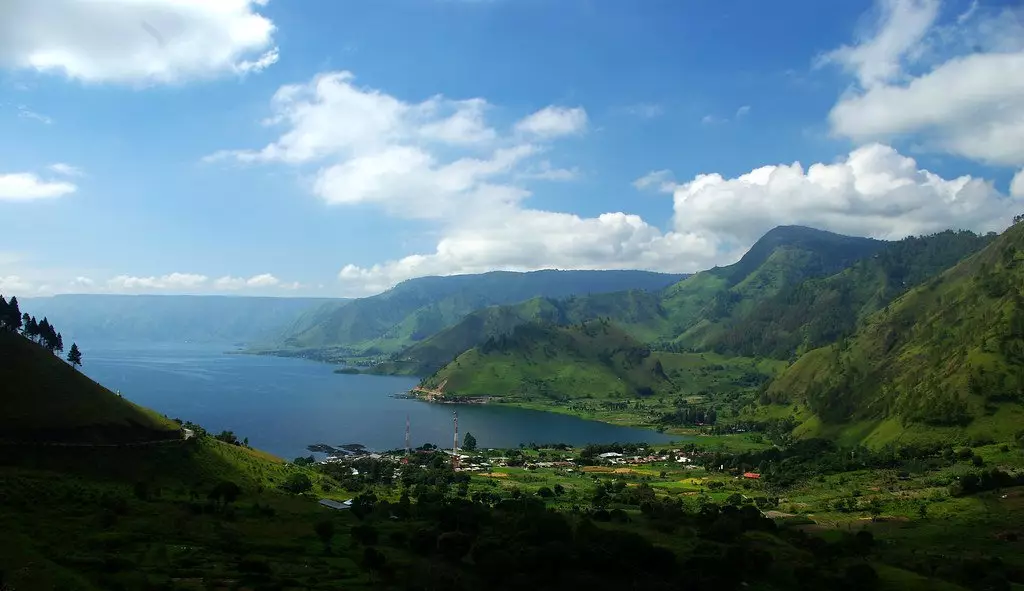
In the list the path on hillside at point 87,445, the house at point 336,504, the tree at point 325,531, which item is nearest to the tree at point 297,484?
the house at point 336,504

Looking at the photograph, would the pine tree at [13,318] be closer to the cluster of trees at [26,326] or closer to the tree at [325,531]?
the cluster of trees at [26,326]

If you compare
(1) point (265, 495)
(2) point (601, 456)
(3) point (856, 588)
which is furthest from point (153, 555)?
(2) point (601, 456)

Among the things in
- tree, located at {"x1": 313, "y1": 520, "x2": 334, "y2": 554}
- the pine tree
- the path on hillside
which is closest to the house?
tree, located at {"x1": 313, "y1": 520, "x2": 334, "y2": 554}

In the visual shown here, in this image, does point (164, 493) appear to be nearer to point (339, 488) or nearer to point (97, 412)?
point (97, 412)

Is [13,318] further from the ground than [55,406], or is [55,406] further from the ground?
[13,318]

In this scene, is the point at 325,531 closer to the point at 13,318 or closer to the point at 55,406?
the point at 55,406

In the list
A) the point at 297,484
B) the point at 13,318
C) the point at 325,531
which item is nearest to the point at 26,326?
the point at 13,318

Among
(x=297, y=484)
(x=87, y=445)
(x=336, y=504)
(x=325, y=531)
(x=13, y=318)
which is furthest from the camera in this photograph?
(x=13, y=318)

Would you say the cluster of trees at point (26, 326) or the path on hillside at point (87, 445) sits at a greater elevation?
the cluster of trees at point (26, 326)
